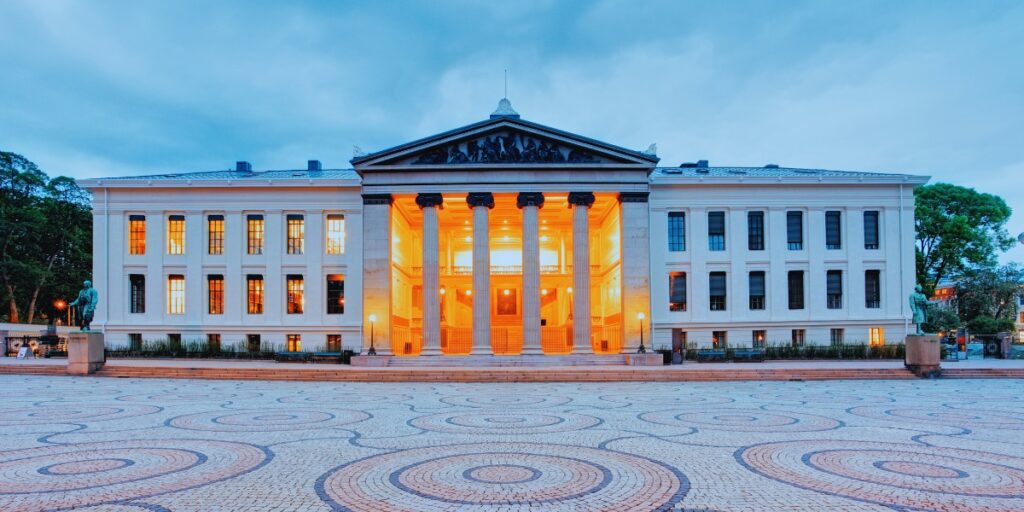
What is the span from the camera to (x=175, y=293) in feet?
Result: 151

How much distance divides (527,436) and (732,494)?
5259 millimetres

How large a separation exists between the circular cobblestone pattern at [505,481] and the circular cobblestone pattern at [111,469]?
1911 mm

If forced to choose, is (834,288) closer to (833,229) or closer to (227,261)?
(833,229)

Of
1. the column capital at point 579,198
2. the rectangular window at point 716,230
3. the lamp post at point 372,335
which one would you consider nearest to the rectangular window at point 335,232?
the lamp post at point 372,335

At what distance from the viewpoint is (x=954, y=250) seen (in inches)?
2283

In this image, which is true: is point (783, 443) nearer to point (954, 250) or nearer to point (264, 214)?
point (264, 214)

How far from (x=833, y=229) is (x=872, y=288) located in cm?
455

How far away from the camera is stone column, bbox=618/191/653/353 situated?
41125 millimetres

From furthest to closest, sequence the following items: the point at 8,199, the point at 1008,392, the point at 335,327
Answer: the point at 8,199
the point at 335,327
the point at 1008,392

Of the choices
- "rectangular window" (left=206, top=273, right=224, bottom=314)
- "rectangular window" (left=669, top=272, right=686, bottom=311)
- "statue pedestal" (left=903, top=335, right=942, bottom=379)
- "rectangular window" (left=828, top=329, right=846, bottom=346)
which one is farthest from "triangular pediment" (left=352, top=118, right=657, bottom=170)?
"statue pedestal" (left=903, top=335, right=942, bottom=379)

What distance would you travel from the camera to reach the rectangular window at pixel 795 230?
151 ft

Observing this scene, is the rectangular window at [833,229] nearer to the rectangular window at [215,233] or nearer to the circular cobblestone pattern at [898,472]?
the circular cobblestone pattern at [898,472]

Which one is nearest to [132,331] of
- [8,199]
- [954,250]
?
[8,199]

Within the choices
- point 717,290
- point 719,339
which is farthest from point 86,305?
point 719,339
